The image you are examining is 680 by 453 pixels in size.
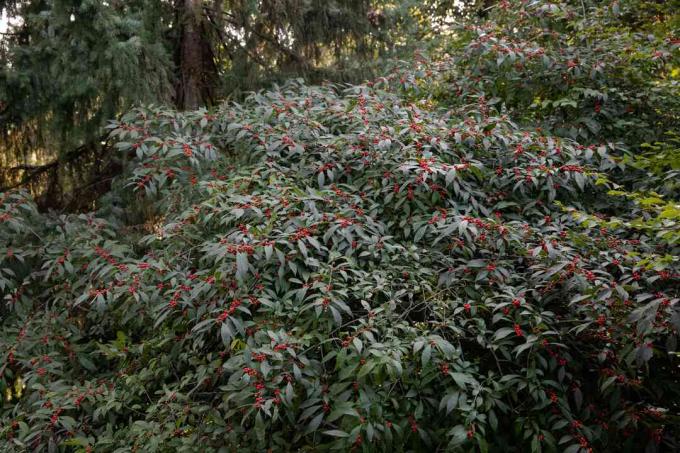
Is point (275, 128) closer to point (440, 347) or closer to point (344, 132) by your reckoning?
point (344, 132)

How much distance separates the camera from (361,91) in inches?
156

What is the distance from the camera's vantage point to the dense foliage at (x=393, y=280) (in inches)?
93.7

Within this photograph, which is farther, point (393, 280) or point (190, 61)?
point (190, 61)

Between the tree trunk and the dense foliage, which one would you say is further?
the tree trunk

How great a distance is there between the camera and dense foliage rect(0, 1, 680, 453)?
2.38 meters

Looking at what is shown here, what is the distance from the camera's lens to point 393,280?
2719mm

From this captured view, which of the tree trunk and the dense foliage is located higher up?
the tree trunk

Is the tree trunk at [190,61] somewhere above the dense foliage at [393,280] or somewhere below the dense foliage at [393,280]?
above

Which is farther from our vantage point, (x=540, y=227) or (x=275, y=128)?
(x=275, y=128)

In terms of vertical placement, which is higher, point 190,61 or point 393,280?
point 190,61

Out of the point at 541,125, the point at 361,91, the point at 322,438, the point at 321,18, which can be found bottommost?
the point at 322,438

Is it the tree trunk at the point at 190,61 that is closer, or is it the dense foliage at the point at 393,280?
the dense foliage at the point at 393,280

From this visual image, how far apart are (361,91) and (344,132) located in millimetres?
458

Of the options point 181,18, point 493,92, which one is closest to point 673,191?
point 493,92
